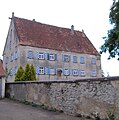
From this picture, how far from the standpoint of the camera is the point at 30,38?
41250 millimetres

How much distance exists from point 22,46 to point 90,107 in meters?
27.7

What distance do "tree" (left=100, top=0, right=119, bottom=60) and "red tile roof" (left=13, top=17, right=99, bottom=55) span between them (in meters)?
17.2

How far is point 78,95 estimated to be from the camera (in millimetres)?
13922

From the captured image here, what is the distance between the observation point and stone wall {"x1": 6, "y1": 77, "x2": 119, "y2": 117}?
1152 centimetres

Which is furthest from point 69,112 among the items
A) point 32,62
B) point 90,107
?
point 32,62

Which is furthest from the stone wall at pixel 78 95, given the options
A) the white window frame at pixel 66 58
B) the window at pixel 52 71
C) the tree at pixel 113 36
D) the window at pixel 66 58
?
the white window frame at pixel 66 58

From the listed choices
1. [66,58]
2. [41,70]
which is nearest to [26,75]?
[41,70]

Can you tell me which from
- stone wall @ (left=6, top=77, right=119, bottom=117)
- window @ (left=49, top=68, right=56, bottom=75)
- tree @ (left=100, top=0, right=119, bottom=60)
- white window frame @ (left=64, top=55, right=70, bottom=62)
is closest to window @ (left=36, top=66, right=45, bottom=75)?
window @ (left=49, top=68, right=56, bottom=75)

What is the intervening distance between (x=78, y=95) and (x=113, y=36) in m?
11.8

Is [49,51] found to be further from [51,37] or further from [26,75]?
[26,75]

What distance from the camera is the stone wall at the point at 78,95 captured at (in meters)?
11.5

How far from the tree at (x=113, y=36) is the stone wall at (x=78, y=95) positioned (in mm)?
8609

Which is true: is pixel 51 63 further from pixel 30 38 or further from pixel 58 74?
pixel 30 38

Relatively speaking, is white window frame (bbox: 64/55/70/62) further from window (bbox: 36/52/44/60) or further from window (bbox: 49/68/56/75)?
window (bbox: 36/52/44/60)
